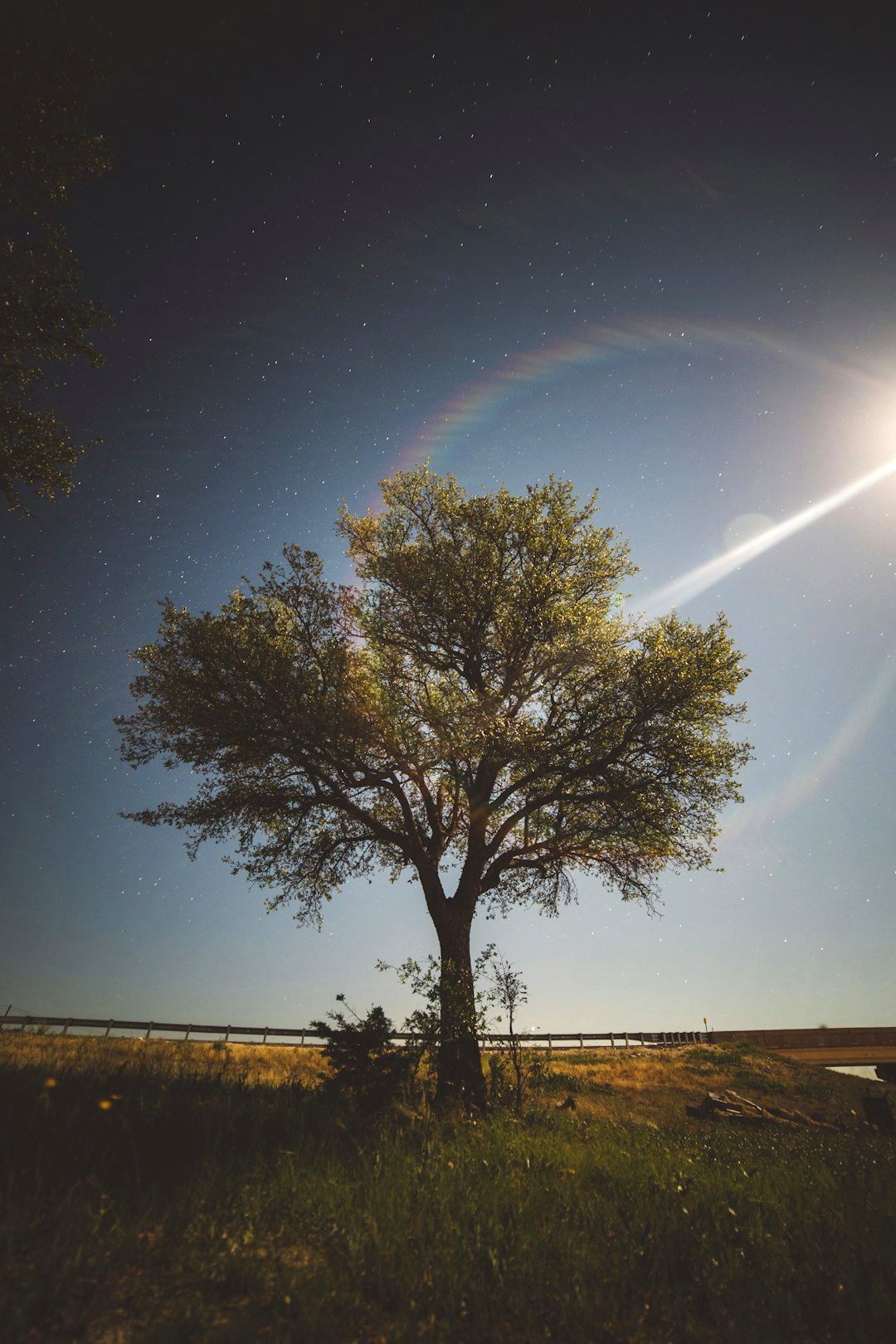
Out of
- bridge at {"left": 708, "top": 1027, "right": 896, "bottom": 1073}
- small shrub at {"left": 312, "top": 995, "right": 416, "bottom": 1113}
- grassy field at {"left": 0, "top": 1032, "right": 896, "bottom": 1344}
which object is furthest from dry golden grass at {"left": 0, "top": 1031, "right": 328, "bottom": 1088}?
bridge at {"left": 708, "top": 1027, "right": 896, "bottom": 1073}

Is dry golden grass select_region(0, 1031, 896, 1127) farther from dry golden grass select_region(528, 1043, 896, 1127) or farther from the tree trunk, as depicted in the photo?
the tree trunk

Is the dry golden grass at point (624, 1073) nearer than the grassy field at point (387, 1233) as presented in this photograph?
No

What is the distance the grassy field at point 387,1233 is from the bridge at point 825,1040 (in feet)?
109

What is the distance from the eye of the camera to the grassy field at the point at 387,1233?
3.12 m

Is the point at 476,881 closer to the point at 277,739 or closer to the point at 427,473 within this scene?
the point at 277,739

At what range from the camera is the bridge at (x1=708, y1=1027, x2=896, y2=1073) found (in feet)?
104

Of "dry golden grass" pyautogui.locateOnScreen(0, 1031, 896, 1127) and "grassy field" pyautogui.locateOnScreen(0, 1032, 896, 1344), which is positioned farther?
"dry golden grass" pyautogui.locateOnScreen(0, 1031, 896, 1127)

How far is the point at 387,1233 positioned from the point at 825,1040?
1666 inches

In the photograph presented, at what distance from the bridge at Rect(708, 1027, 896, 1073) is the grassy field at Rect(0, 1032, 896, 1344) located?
33374 mm

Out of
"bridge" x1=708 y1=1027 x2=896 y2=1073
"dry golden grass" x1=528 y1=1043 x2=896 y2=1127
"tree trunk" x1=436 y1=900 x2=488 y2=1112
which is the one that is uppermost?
"tree trunk" x1=436 y1=900 x2=488 y2=1112

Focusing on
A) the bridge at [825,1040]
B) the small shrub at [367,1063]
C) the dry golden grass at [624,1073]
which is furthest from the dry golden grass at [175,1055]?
the bridge at [825,1040]

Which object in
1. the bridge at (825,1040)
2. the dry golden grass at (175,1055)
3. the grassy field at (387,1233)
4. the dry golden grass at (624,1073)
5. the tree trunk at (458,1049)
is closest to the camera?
the grassy field at (387,1233)

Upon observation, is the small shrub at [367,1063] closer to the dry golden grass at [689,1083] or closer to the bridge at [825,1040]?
the dry golden grass at [689,1083]

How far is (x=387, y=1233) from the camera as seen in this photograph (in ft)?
13.1
